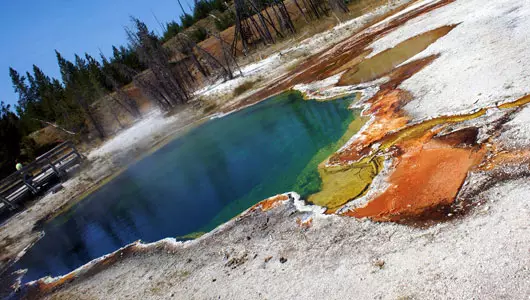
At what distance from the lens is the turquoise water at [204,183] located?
1109 cm

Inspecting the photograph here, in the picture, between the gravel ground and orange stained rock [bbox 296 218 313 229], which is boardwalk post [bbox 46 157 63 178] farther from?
orange stained rock [bbox 296 218 313 229]

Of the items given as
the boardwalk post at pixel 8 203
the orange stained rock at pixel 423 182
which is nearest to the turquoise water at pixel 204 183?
the orange stained rock at pixel 423 182

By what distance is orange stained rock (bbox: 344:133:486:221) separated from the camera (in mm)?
6328

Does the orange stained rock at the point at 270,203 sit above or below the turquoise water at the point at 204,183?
below

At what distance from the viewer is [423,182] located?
6902 mm

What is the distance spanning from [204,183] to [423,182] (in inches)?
330

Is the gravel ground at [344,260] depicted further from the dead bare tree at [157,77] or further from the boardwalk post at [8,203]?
the dead bare tree at [157,77]

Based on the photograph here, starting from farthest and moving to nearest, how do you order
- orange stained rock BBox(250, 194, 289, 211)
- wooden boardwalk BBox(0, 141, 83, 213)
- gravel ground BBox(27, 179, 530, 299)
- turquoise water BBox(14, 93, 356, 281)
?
wooden boardwalk BBox(0, 141, 83, 213) < turquoise water BBox(14, 93, 356, 281) < orange stained rock BBox(250, 194, 289, 211) < gravel ground BBox(27, 179, 530, 299)

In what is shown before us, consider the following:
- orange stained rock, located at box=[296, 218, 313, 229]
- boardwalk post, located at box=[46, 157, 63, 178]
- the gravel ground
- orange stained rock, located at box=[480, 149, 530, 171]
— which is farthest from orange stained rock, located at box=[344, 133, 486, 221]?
boardwalk post, located at box=[46, 157, 63, 178]

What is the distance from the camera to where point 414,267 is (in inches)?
201

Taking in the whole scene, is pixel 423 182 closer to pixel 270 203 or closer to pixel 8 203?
pixel 270 203

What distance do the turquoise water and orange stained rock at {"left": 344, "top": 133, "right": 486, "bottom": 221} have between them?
228 cm

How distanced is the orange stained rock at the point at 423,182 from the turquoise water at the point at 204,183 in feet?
7.49

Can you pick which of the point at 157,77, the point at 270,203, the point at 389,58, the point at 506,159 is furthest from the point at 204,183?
the point at 157,77
